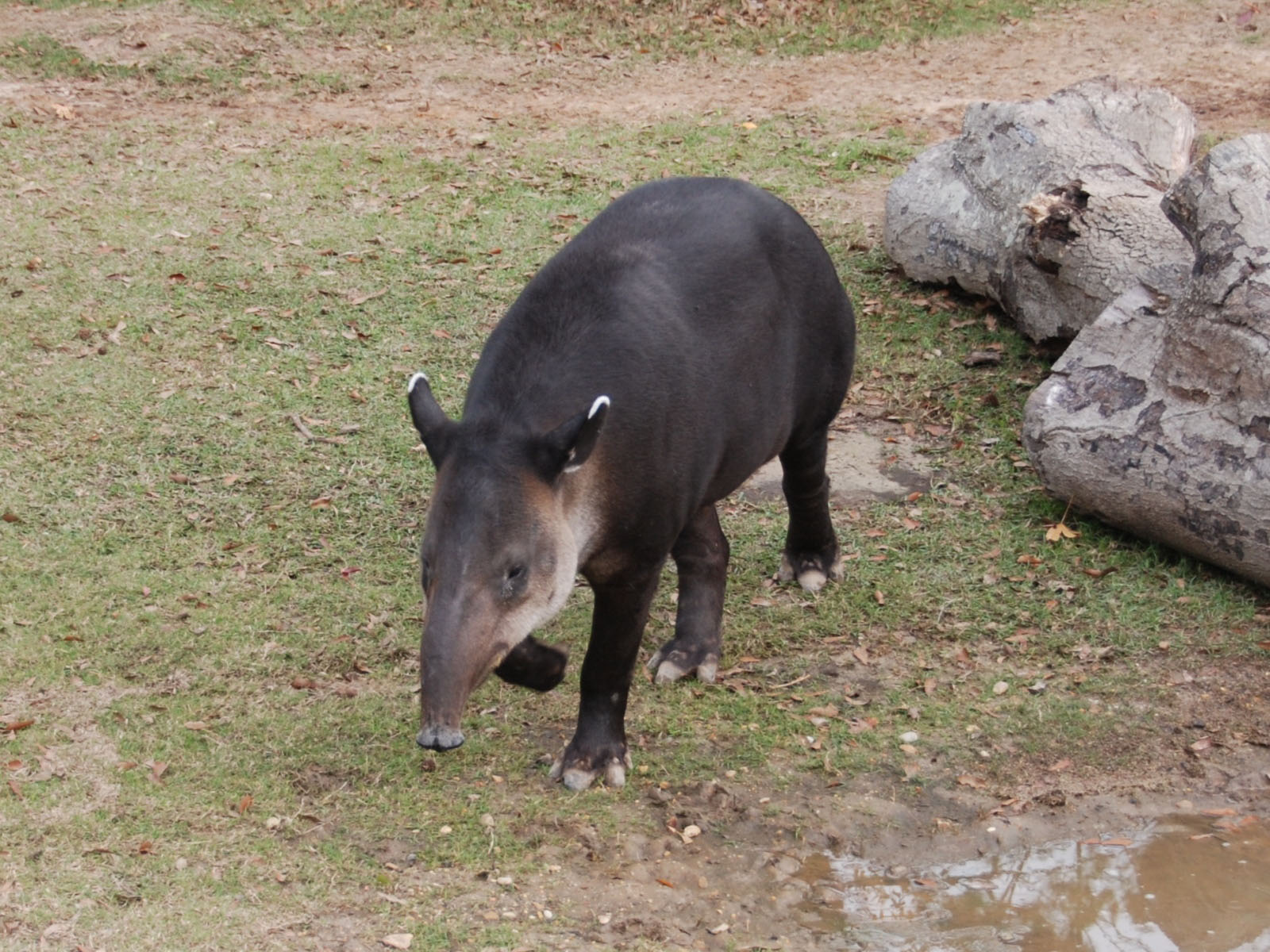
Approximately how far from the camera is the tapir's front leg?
530 centimetres

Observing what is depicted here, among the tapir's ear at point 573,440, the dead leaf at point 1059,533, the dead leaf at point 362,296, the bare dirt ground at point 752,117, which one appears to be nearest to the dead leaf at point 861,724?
the bare dirt ground at point 752,117

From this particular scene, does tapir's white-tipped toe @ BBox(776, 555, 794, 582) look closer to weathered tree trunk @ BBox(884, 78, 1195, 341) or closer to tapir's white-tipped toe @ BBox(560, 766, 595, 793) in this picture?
tapir's white-tipped toe @ BBox(560, 766, 595, 793)

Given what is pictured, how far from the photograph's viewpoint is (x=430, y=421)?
4770mm

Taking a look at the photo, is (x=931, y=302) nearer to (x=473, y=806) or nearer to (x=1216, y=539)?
(x=1216, y=539)

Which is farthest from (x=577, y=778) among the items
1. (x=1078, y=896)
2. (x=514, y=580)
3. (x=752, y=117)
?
(x=752, y=117)

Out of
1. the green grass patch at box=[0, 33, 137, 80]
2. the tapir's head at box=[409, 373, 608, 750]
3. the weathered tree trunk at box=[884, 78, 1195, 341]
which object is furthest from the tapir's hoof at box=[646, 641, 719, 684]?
the green grass patch at box=[0, 33, 137, 80]

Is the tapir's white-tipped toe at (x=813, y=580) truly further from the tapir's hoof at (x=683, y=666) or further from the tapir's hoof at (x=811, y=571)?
the tapir's hoof at (x=683, y=666)

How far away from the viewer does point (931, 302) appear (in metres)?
9.63

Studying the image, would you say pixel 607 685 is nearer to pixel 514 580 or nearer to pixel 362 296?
pixel 514 580

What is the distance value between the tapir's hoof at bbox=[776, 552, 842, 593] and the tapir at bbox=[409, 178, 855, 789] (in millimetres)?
547

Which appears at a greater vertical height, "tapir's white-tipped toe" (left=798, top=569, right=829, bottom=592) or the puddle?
the puddle

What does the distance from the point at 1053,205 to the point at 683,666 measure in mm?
3685

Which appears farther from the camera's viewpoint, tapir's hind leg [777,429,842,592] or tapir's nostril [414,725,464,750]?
tapir's hind leg [777,429,842,592]

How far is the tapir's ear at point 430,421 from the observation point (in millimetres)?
4734
